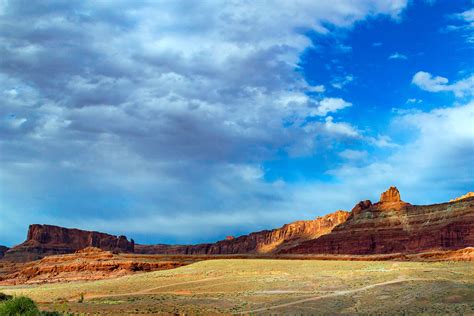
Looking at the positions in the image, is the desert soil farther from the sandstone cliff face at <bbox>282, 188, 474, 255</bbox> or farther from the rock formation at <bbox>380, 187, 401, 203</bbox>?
the rock formation at <bbox>380, 187, 401, 203</bbox>

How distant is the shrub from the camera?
24.8 meters

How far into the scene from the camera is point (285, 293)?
42.8 meters

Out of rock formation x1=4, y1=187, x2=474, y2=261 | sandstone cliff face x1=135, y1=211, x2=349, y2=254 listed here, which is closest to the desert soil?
rock formation x1=4, y1=187, x2=474, y2=261

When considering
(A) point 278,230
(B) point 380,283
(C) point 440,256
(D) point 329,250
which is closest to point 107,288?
(B) point 380,283

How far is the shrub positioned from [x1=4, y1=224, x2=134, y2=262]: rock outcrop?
136473mm

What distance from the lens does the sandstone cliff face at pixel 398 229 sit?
104m

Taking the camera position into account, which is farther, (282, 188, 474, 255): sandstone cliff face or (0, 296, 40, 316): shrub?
(282, 188, 474, 255): sandstone cliff face

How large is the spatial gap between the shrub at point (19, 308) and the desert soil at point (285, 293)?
9.32 metres

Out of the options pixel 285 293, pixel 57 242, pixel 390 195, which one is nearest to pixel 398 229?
pixel 390 195

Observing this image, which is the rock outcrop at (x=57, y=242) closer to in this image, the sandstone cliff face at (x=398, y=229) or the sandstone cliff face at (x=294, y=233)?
the sandstone cliff face at (x=294, y=233)

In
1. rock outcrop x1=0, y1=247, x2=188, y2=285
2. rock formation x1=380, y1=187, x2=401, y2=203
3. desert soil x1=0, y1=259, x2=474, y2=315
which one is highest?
rock formation x1=380, y1=187, x2=401, y2=203

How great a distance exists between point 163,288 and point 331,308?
72.9 feet

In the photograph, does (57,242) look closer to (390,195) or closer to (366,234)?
(366,234)

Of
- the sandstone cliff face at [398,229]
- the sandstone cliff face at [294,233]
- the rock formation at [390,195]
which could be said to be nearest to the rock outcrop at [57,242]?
the sandstone cliff face at [294,233]
